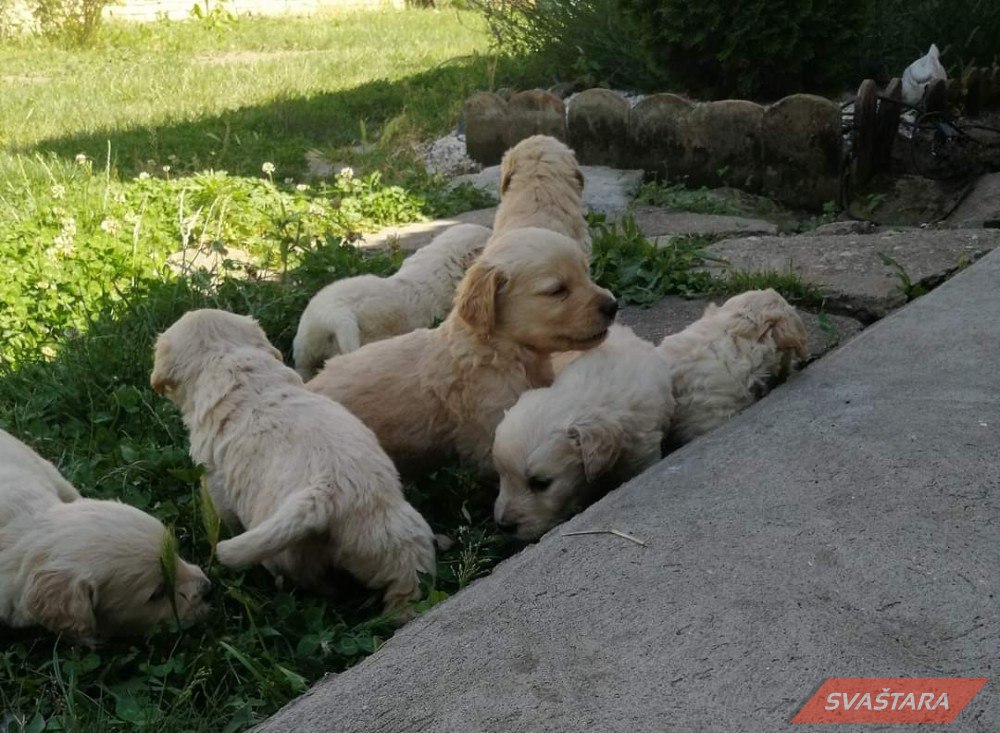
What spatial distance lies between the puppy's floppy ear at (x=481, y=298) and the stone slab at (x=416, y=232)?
76.3 inches

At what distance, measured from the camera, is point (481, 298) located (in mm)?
3494

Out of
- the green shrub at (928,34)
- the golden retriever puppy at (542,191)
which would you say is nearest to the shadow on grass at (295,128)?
the green shrub at (928,34)

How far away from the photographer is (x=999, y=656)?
1.92 m

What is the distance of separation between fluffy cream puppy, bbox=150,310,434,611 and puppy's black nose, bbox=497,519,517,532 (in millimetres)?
386

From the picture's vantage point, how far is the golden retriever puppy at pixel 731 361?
134 inches

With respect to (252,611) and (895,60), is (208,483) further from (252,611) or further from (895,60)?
(895,60)

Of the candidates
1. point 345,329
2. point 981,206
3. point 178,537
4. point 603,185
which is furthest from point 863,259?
point 178,537

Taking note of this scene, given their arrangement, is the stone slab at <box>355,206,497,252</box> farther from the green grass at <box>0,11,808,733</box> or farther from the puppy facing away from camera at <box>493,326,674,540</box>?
the puppy facing away from camera at <box>493,326,674,540</box>

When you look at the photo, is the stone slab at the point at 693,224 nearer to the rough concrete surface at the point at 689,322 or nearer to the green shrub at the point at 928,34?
the rough concrete surface at the point at 689,322

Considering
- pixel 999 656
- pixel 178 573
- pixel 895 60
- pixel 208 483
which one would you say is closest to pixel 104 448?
pixel 208 483

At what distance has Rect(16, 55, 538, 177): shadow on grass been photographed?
8.36 meters

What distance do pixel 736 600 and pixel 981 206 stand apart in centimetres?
499

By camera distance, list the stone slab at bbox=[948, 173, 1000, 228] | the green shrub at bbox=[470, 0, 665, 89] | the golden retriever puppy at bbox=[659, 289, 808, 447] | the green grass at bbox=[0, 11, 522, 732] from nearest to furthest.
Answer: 1. the green grass at bbox=[0, 11, 522, 732]
2. the golden retriever puppy at bbox=[659, 289, 808, 447]
3. the stone slab at bbox=[948, 173, 1000, 228]
4. the green shrub at bbox=[470, 0, 665, 89]

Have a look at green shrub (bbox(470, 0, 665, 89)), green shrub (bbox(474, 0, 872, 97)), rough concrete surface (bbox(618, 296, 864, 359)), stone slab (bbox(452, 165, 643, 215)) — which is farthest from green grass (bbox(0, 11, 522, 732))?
green shrub (bbox(474, 0, 872, 97))
